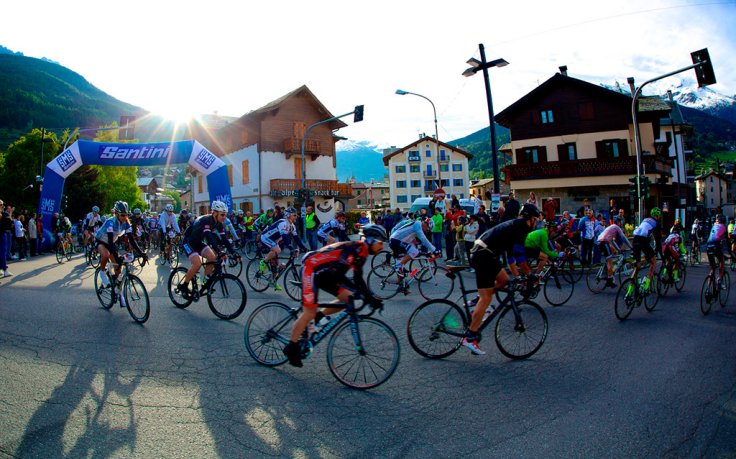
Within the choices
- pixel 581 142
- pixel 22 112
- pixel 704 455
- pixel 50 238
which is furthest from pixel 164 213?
pixel 22 112

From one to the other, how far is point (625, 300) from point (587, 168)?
26.4 m

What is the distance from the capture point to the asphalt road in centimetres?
350

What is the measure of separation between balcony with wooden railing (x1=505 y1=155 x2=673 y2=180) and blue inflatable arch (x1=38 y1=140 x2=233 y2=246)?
21.9 m

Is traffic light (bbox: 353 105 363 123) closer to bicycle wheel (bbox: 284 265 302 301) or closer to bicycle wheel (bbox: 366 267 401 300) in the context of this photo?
bicycle wheel (bbox: 366 267 401 300)

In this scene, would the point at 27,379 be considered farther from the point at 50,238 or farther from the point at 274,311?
the point at 50,238

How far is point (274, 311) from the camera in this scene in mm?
5328

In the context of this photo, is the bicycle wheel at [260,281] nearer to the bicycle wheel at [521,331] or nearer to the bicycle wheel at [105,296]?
the bicycle wheel at [105,296]

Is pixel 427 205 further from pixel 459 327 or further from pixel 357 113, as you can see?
pixel 459 327

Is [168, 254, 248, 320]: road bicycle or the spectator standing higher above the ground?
the spectator standing

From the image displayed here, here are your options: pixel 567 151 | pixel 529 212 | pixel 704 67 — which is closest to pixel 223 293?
pixel 529 212

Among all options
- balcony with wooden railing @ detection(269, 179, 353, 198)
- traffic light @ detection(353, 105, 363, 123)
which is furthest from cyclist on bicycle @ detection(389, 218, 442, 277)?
balcony with wooden railing @ detection(269, 179, 353, 198)

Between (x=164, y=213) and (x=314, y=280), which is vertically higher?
(x=164, y=213)

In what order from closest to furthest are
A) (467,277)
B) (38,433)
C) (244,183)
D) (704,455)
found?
(704,455) → (38,433) → (467,277) → (244,183)

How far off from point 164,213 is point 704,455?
51.2 ft
